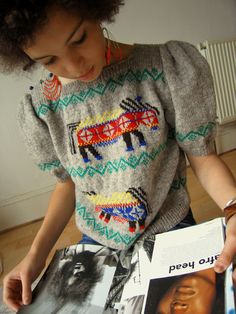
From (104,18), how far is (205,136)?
0.89ft

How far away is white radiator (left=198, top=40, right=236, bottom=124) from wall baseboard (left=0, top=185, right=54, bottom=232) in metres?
1.24

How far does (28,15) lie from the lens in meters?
0.41

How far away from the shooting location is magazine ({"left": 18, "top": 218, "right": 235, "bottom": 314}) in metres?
0.37

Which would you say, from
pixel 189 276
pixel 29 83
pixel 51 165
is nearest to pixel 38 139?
pixel 51 165

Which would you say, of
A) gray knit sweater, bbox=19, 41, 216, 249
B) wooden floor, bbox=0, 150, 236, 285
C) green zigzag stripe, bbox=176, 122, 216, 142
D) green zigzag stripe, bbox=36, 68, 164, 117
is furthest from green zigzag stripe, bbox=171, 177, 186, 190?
wooden floor, bbox=0, 150, 236, 285

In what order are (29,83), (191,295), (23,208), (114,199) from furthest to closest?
(23,208), (29,83), (114,199), (191,295)

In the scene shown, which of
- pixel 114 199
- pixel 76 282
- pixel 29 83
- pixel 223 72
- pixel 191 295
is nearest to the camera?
pixel 191 295

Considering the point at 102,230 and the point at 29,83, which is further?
the point at 29,83

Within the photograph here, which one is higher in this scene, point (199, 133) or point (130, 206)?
point (199, 133)

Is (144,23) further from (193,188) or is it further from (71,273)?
(71,273)

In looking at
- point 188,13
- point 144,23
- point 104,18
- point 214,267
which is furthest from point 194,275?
point 188,13

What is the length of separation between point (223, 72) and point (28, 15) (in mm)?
1852

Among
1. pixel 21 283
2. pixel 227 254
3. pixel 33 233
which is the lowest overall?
pixel 33 233

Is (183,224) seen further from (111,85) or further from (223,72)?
(223,72)
